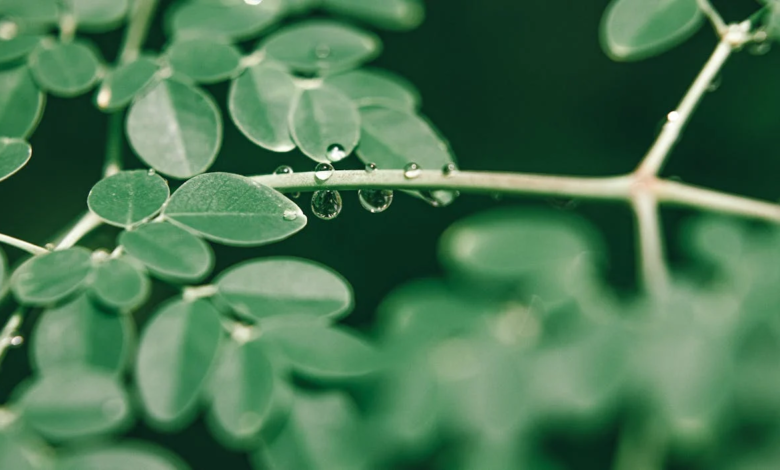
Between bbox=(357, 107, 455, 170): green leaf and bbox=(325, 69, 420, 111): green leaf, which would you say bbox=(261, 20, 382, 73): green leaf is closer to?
bbox=(325, 69, 420, 111): green leaf

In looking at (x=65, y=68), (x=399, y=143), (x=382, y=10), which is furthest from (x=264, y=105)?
(x=382, y=10)

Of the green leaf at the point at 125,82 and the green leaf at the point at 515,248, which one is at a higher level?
the green leaf at the point at 125,82

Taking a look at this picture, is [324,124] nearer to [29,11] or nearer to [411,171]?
[411,171]

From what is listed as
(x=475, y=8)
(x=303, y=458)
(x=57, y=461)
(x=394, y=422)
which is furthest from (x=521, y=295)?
(x=475, y=8)

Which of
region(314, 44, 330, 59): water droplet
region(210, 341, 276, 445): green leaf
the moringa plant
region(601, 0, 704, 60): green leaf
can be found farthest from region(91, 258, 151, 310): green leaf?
region(601, 0, 704, 60): green leaf

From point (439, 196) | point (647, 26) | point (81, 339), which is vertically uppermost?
point (647, 26)

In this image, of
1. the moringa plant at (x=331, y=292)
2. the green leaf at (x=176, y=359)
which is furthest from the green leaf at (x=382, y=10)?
the green leaf at (x=176, y=359)

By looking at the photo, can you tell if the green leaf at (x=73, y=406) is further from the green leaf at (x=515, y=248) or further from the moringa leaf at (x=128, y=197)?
the green leaf at (x=515, y=248)
